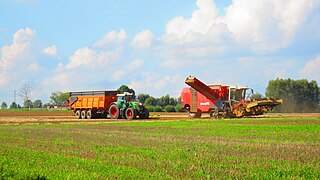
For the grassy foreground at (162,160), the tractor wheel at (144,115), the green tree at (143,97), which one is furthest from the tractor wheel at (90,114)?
the green tree at (143,97)

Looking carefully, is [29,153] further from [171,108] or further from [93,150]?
[171,108]

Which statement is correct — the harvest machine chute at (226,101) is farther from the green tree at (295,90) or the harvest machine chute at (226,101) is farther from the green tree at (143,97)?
the green tree at (143,97)

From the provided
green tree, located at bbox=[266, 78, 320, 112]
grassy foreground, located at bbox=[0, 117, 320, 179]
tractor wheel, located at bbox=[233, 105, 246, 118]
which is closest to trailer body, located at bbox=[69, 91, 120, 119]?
tractor wheel, located at bbox=[233, 105, 246, 118]

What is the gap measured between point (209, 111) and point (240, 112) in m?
3.45

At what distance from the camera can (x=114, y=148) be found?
17.5 m

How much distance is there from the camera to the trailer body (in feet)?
168

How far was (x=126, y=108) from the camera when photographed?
48.6 meters

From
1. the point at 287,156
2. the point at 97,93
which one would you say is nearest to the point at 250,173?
the point at 287,156

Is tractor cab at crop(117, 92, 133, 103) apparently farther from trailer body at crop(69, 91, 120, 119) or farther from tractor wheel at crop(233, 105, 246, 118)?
tractor wheel at crop(233, 105, 246, 118)

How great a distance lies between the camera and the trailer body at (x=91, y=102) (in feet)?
168

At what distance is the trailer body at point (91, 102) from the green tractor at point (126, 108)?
148 centimetres

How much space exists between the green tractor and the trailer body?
4.84 ft

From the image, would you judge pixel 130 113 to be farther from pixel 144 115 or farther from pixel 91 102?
pixel 91 102

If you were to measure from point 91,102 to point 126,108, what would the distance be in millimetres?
5699
